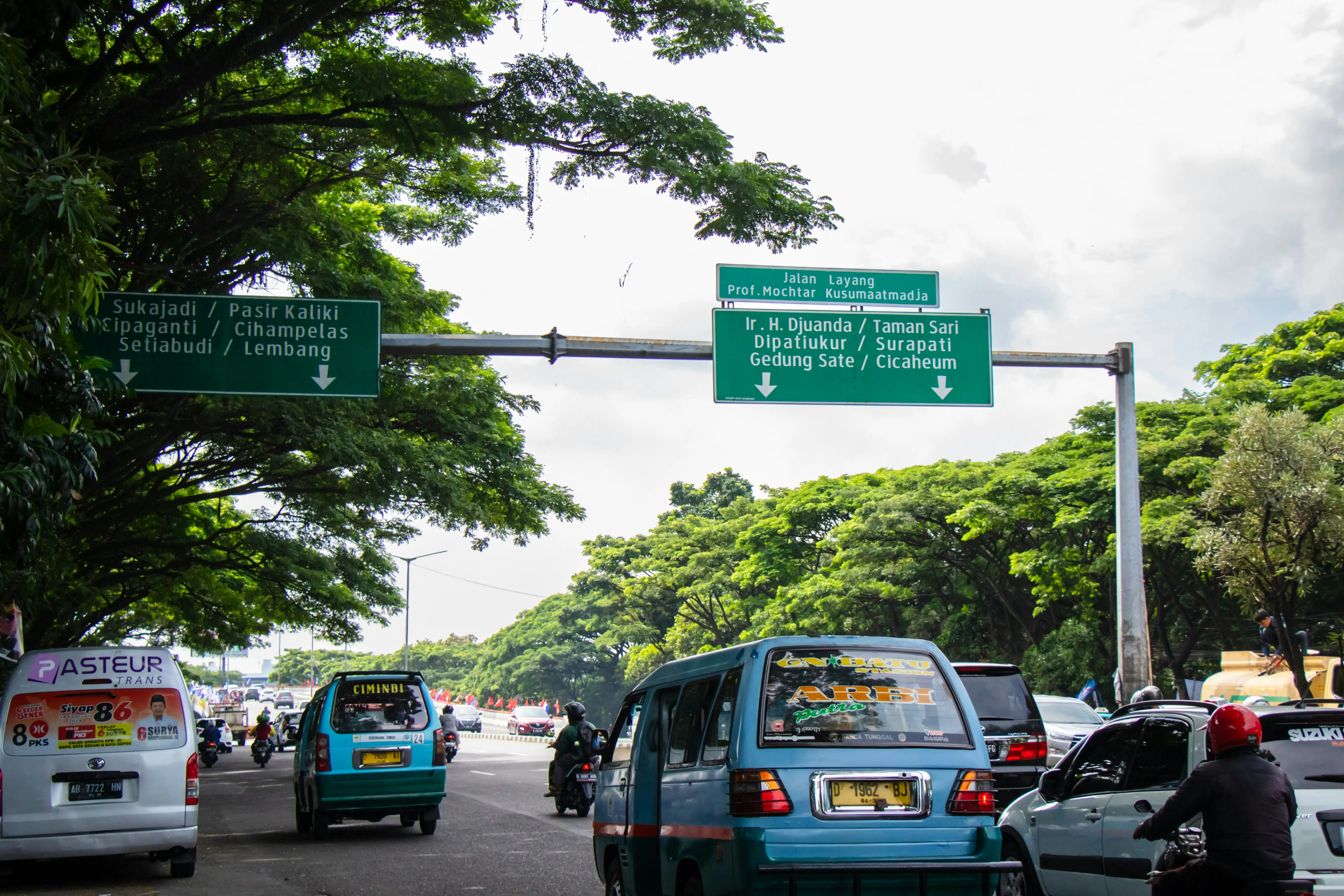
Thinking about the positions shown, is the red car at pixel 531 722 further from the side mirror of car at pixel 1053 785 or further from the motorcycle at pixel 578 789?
the side mirror of car at pixel 1053 785

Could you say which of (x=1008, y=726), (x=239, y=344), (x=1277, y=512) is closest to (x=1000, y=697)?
(x=1008, y=726)

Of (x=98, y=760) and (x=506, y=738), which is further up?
(x=98, y=760)

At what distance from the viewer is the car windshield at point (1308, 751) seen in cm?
664

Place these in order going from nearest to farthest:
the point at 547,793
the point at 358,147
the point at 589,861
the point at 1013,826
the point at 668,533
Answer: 1. the point at 1013,826
2. the point at 589,861
3. the point at 358,147
4. the point at 547,793
5. the point at 668,533

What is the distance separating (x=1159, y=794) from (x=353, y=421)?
14.5 m

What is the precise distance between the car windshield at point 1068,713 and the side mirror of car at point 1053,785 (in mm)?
10693

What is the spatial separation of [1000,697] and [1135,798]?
6328 millimetres

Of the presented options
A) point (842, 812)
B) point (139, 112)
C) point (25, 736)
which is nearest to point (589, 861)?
point (25, 736)

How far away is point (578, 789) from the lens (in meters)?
16.9

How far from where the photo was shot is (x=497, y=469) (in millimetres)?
22922

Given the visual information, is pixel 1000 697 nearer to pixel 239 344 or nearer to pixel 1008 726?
pixel 1008 726

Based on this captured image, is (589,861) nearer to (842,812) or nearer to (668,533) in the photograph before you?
(842,812)

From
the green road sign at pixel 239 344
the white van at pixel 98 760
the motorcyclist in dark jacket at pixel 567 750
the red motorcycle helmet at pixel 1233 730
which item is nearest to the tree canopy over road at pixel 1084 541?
the motorcyclist in dark jacket at pixel 567 750

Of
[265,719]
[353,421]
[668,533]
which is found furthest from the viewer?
[668,533]
